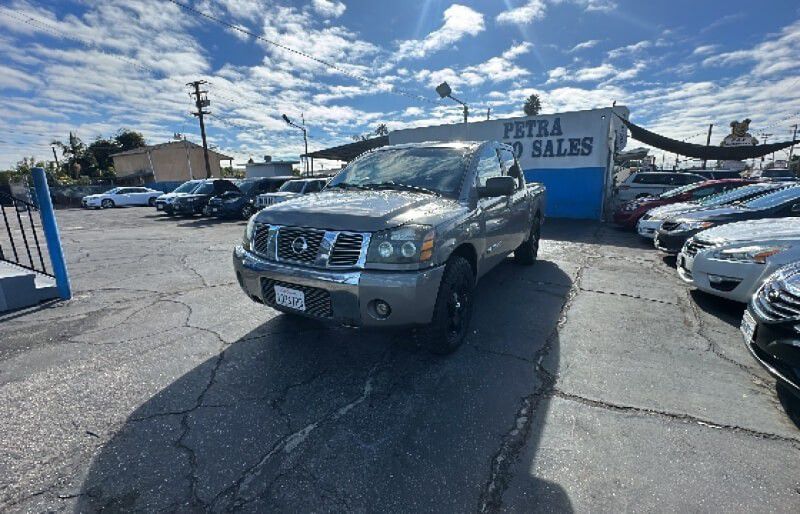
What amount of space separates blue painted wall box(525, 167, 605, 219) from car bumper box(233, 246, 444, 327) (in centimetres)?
1158

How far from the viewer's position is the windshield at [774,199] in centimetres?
541

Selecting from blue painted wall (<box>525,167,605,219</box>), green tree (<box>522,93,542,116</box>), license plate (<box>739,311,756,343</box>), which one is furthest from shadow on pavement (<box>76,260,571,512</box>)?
green tree (<box>522,93,542,116</box>)

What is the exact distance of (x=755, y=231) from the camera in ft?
13.6

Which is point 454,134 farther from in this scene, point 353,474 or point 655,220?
point 353,474

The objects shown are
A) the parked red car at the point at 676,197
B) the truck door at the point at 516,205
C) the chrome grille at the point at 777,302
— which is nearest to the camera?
the chrome grille at the point at 777,302

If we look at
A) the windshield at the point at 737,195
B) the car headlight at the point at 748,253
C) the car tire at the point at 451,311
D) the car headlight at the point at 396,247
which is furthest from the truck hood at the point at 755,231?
the car headlight at the point at 396,247

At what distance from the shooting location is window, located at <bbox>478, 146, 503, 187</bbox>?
3.75m

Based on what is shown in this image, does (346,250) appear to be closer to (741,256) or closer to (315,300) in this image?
(315,300)

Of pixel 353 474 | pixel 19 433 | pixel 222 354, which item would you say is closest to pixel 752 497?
Result: pixel 353 474

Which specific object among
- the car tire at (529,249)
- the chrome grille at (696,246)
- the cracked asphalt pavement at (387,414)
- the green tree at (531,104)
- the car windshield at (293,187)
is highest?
the green tree at (531,104)

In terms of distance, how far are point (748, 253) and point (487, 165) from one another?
2.87 m

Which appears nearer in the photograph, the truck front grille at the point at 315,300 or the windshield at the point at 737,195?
the truck front grille at the point at 315,300

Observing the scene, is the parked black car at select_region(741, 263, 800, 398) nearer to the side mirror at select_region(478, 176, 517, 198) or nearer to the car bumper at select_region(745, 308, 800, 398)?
the car bumper at select_region(745, 308, 800, 398)

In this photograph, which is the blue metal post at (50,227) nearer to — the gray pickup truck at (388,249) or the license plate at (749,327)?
the gray pickup truck at (388,249)
